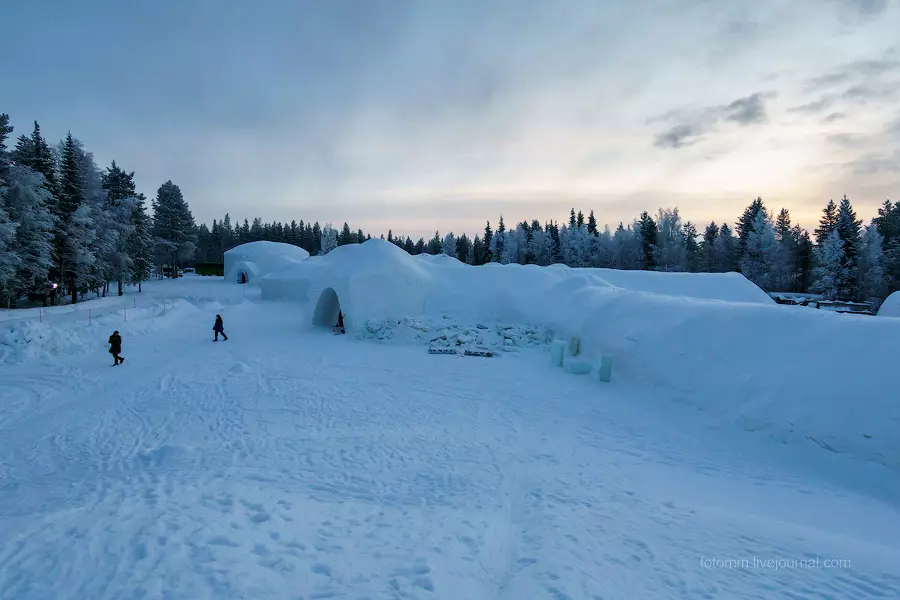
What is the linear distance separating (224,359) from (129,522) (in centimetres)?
939

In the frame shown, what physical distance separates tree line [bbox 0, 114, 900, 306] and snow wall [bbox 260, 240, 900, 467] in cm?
1596

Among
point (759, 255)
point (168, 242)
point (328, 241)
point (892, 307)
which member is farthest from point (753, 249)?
point (328, 241)

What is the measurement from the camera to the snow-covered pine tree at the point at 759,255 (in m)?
43.8

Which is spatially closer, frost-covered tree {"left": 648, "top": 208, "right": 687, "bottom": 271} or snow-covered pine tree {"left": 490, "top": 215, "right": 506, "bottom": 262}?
frost-covered tree {"left": 648, "top": 208, "right": 687, "bottom": 271}

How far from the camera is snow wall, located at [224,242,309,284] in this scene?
45781mm

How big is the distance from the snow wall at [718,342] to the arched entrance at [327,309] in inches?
12.0

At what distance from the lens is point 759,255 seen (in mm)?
44094

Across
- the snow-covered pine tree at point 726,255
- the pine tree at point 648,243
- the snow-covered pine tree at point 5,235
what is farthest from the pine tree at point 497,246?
the snow-covered pine tree at point 5,235

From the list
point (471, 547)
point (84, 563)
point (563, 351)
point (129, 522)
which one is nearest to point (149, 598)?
point (84, 563)

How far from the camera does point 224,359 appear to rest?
521 inches

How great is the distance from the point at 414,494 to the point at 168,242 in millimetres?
53032

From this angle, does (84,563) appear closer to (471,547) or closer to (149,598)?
(149,598)

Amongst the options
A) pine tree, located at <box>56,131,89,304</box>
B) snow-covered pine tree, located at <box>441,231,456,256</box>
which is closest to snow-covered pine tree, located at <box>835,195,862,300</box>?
pine tree, located at <box>56,131,89,304</box>

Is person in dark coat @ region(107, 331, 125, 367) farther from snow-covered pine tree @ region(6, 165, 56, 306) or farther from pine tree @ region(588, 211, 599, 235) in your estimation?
pine tree @ region(588, 211, 599, 235)
